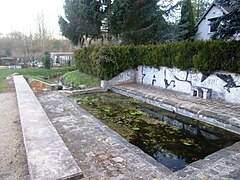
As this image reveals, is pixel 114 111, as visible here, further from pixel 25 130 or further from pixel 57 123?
pixel 25 130

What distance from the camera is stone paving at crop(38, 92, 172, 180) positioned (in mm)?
3318

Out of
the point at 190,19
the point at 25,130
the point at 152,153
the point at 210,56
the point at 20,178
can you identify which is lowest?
the point at 152,153

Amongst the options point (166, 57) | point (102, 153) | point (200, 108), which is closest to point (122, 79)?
point (166, 57)

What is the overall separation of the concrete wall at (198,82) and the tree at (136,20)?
4.50 meters

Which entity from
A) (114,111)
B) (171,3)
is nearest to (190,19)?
(171,3)

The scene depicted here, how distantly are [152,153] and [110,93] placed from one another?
7234 mm

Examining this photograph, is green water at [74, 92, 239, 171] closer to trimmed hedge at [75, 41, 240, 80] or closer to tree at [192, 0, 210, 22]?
trimmed hedge at [75, 41, 240, 80]

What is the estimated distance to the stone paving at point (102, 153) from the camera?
332cm

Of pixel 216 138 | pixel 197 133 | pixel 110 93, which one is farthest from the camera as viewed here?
pixel 110 93

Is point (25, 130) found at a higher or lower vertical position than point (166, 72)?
lower

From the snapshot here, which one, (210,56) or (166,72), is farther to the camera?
(166,72)

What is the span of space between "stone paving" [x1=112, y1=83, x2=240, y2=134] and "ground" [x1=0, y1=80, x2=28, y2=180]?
17.2 feet

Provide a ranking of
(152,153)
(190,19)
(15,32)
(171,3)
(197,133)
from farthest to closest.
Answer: (15,32) → (190,19) → (171,3) → (197,133) → (152,153)

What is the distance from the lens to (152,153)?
15.0ft
